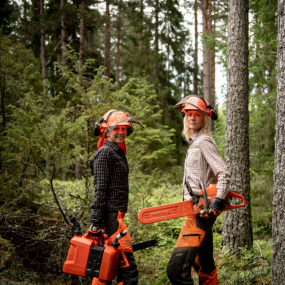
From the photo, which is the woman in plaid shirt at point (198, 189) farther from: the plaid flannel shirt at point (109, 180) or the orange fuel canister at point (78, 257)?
the orange fuel canister at point (78, 257)

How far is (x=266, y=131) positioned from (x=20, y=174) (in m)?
6.53

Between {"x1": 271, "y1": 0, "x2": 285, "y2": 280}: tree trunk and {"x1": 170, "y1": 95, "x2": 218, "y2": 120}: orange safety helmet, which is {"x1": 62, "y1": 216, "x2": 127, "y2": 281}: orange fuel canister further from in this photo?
{"x1": 271, "y1": 0, "x2": 285, "y2": 280}: tree trunk

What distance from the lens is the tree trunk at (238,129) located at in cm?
460

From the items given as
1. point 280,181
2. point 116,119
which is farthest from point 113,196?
point 280,181

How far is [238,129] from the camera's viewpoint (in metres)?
4.67

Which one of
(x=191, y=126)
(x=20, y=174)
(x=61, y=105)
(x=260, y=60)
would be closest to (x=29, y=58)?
(x=61, y=105)

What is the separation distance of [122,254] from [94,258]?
32 cm

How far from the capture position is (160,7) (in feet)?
47.2

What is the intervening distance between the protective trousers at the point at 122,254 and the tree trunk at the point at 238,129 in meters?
2.63

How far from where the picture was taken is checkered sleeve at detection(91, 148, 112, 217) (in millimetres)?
2711

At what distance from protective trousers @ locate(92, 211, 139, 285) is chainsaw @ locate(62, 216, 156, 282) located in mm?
55

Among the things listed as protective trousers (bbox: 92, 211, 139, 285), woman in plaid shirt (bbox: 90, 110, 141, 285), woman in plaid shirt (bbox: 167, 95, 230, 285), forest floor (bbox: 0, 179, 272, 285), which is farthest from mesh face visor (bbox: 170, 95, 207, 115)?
forest floor (bbox: 0, 179, 272, 285)

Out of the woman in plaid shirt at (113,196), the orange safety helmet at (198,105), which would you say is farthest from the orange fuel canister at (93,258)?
the orange safety helmet at (198,105)

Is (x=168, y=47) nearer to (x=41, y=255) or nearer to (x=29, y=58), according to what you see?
(x=29, y=58)
